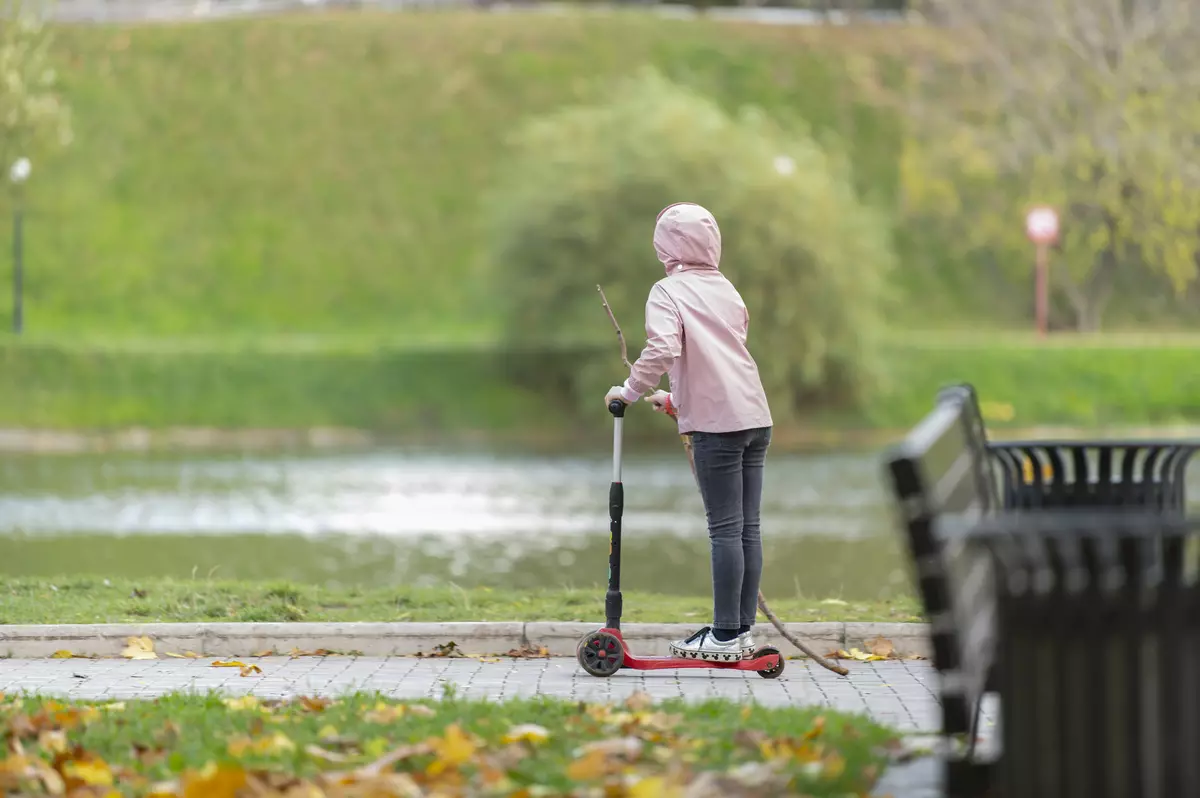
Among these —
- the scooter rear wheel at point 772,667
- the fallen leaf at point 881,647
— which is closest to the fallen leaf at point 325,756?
the scooter rear wheel at point 772,667

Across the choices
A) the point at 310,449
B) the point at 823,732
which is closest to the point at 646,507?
the point at 310,449

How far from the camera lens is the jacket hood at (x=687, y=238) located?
24.0ft

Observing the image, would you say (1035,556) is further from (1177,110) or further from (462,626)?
(1177,110)

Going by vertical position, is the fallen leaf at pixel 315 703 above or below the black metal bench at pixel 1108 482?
below

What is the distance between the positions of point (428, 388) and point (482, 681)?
1236 inches

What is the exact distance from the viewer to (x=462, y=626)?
313 inches

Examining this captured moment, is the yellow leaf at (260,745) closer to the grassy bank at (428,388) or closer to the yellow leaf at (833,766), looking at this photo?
the yellow leaf at (833,766)

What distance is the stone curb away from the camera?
311 inches

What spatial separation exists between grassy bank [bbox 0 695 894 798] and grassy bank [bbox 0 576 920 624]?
8.47 feet

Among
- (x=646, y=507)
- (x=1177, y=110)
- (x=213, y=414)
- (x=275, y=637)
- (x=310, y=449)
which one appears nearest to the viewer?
(x=275, y=637)

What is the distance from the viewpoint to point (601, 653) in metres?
7.22

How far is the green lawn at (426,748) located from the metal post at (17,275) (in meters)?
40.7

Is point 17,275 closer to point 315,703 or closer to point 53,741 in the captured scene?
point 315,703

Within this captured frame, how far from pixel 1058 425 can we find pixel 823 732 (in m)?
34.0
